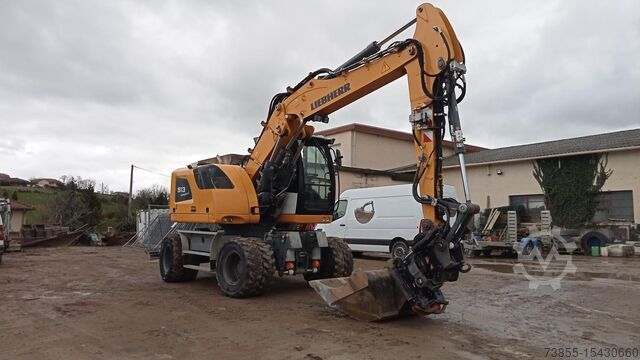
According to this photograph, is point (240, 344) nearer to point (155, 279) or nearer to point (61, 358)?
point (61, 358)

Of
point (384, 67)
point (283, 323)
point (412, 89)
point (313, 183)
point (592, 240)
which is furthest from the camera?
point (592, 240)

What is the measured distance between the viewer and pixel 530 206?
24.3 m

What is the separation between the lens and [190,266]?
10531 millimetres

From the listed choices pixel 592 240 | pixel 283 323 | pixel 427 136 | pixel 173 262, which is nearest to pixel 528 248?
pixel 592 240

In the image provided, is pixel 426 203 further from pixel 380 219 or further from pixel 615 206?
pixel 615 206

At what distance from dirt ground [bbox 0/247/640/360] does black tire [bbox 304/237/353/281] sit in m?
0.52

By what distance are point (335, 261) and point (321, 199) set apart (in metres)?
1.22

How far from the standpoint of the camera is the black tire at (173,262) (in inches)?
422

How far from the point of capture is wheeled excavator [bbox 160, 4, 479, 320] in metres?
6.54

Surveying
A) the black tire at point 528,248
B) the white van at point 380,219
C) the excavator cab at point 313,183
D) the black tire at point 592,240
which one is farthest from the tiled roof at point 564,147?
the excavator cab at point 313,183

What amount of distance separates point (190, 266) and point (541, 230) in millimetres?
15406

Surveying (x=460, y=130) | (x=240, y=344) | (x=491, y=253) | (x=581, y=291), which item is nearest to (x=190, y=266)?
(x=240, y=344)

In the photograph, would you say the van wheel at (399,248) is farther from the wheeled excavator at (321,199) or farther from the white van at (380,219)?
the wheeled excavator at (321,199)

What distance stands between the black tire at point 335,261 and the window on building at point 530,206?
1630cm
